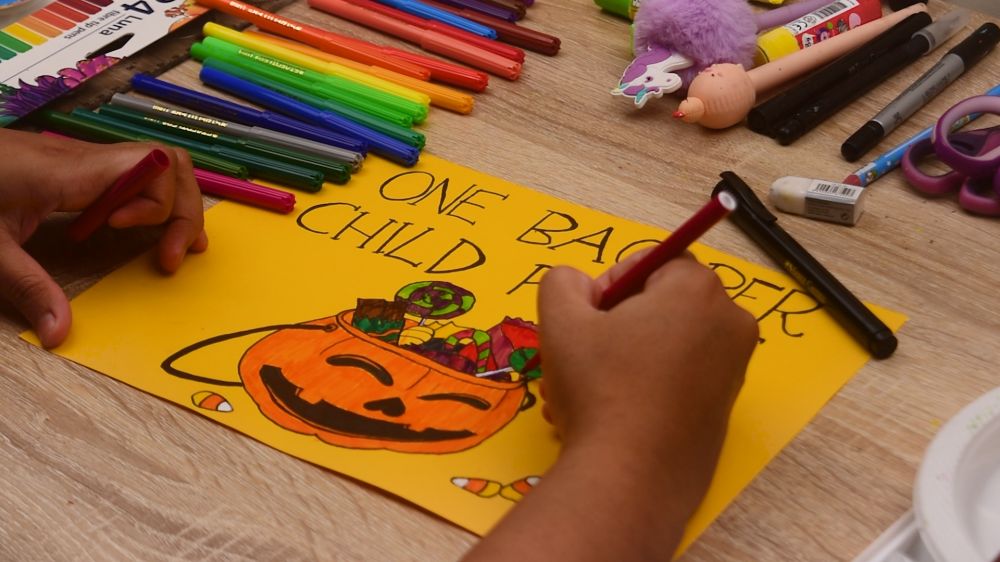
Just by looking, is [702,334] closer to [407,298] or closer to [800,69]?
[407,298]

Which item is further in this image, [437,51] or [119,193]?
[437,51]

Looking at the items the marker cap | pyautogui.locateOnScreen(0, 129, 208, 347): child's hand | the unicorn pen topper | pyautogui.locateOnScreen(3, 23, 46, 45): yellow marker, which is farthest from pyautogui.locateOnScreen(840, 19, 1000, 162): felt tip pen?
pyautogui.locateOnScreen(3, 23, 46, 45): yellow marker

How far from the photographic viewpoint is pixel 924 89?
29.6 inches

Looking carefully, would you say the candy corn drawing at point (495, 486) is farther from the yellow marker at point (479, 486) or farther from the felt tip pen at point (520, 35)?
the felt tip pen at point (520, 35)

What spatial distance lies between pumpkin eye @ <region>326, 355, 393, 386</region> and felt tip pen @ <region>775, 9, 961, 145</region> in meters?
0.34

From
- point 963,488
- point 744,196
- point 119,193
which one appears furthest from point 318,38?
point 963,488

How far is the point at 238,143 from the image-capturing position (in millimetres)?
717

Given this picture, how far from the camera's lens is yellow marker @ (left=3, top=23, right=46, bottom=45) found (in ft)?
2.62

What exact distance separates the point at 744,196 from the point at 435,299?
20 cm

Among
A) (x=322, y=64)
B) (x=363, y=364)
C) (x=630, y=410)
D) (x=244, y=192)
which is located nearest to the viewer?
(x=630, y=410)

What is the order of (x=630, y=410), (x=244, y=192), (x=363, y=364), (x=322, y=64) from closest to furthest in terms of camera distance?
1. (x=630, y=410)
2. (x=363, y=364)
3. (x=244, y=192)
4. (x=322, y=64)

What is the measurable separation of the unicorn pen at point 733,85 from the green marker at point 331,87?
0.62ft

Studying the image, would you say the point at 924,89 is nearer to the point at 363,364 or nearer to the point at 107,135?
the point at 363,364

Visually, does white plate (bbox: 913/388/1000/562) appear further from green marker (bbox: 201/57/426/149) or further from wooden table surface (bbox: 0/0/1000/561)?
green marker (bbox: 201/57/426/149)
